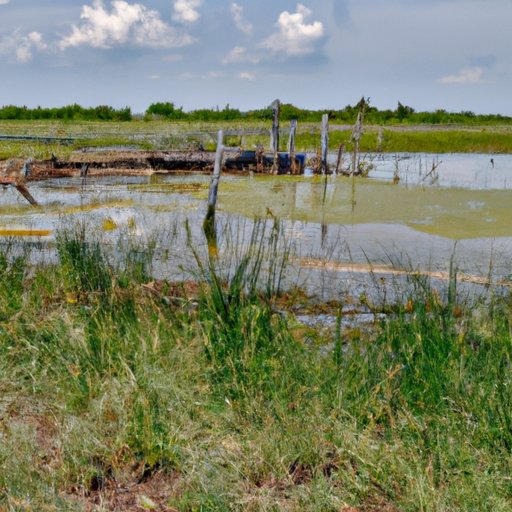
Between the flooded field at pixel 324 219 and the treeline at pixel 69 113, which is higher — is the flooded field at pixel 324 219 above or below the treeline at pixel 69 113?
below

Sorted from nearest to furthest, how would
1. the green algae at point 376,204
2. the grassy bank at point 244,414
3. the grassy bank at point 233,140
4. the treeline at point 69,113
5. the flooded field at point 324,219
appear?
the grassy bank at point 244,414, the flooded field at point 324,219, the green algae at point 376,204, the grassy bank at point 233,140, the treeline at point 69,113

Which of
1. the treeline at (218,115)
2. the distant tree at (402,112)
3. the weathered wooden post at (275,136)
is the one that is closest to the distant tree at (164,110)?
the treeline at (218,115)

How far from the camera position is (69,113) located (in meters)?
53.0

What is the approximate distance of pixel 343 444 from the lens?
11.7 ft

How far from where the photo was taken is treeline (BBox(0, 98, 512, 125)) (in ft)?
172

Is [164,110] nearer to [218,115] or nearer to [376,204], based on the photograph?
[218,115]

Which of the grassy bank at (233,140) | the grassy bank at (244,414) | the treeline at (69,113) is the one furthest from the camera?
the treeline at (69,113)

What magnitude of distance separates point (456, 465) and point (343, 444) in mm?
515

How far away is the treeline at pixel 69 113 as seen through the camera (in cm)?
5188

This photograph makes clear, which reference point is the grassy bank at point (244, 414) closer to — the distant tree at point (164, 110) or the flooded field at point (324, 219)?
the flooded field at point (324, 219)

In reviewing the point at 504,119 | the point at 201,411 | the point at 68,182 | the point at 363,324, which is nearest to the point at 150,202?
the point at 68,182

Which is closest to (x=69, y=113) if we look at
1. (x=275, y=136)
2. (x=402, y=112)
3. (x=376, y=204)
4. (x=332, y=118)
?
(x=332, y=118)

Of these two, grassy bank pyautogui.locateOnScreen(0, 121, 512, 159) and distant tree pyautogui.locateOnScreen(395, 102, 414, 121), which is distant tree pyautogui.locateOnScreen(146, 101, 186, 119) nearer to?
grassy bank pyautogui.locateOnScreen(0, 121, 512, 159)

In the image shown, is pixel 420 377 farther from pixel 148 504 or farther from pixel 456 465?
pixel 148 504
